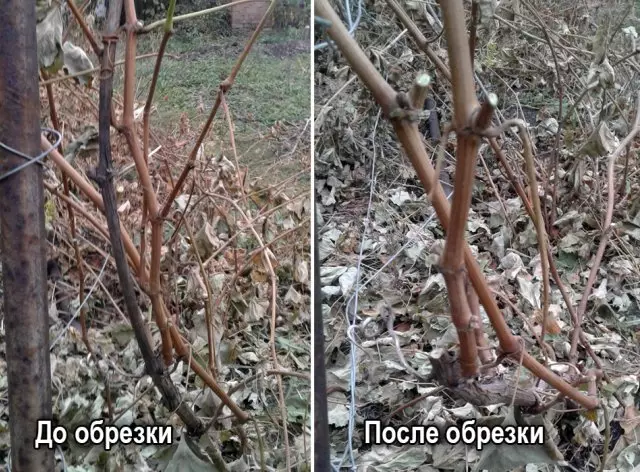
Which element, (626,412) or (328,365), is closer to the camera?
(626,412)

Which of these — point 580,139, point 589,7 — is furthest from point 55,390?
point 589,7

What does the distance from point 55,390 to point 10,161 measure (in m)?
0.62

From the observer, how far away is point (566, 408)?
3.61ft

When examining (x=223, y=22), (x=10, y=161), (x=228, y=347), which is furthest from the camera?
(x=223, y=22)

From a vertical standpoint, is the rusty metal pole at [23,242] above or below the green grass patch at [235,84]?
below

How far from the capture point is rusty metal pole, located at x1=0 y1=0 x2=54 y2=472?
701mm

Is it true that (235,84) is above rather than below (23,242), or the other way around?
above

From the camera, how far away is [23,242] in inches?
29.3

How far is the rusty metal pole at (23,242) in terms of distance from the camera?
701mm

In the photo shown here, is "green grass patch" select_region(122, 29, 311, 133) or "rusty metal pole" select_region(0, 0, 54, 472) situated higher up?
"green grass patch" select_region(122, 29, 311, 133)

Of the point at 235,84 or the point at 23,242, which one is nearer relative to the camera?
the point at 23,242

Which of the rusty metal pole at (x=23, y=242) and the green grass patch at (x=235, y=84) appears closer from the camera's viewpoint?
the rusty metal pole at (x=23, y=242)

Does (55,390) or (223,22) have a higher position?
(223,22)

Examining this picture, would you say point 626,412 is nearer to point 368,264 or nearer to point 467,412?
point 467,412
